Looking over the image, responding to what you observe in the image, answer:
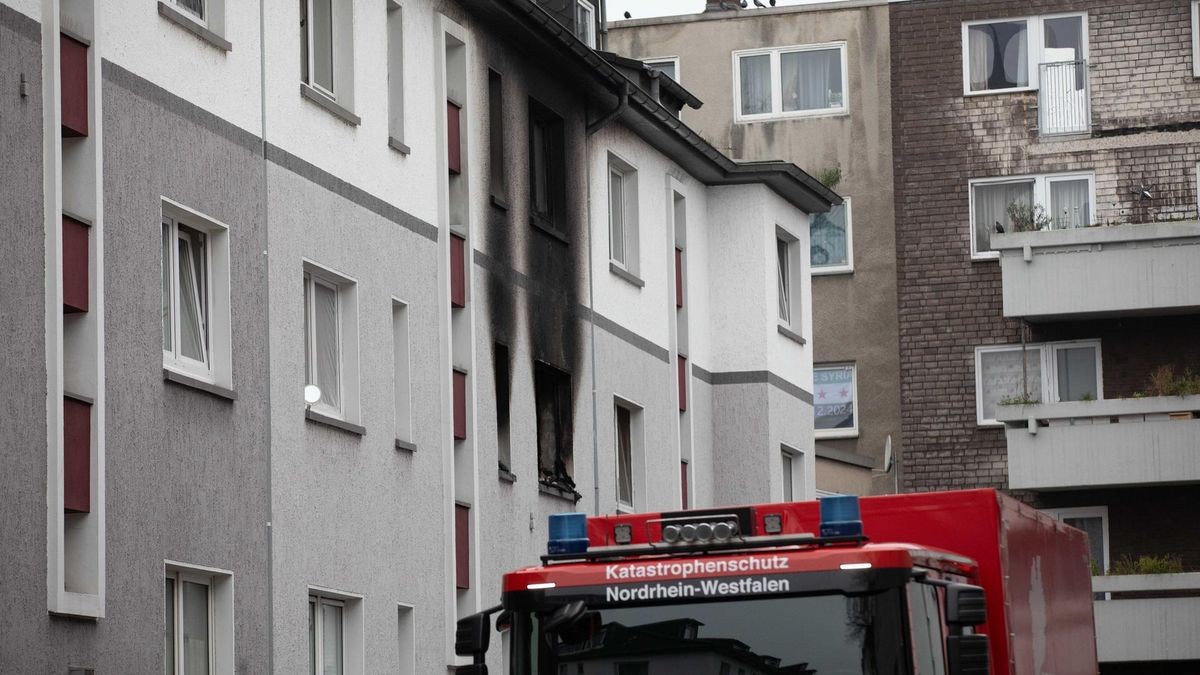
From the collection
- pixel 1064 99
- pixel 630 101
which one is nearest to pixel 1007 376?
pixel 1064 99

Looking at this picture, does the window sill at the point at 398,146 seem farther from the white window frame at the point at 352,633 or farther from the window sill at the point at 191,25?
the white window frame at the point at 352,633

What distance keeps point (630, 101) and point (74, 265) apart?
13.9 meters

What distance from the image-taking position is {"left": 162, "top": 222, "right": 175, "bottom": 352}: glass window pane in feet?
57.9

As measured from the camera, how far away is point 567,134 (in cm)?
2769

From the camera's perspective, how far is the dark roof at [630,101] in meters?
25.4

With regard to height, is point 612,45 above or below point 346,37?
above

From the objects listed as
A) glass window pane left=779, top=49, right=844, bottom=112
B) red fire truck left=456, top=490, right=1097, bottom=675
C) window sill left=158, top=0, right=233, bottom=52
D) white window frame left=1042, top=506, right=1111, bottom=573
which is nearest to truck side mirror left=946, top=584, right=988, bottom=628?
red fire truck left=456, top=490, right=1097, bottom=675

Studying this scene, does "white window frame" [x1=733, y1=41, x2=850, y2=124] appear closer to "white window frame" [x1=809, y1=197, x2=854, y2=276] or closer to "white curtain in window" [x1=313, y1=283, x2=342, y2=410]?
"white window frame" [x1=809, y1=197, x2=854, y2=276]

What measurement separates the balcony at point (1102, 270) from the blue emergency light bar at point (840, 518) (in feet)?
96.0

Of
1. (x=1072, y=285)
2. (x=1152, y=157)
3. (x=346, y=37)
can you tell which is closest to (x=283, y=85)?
(x=346, y=37)

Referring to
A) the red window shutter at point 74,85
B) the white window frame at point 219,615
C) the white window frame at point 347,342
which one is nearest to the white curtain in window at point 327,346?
the white window frame at point 347,342

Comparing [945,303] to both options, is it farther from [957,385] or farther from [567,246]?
[567,246]

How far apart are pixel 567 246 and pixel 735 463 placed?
636cm

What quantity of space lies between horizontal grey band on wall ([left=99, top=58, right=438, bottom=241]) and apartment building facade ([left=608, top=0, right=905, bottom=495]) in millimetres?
21578
